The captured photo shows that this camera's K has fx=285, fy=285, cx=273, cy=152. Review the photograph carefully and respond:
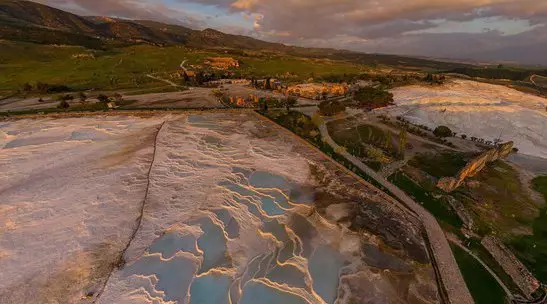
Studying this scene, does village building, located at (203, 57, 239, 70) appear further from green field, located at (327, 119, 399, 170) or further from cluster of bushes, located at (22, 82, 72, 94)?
green field, located at (327, 119, 399, 170)

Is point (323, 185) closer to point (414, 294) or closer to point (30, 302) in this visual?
point (414, 294)

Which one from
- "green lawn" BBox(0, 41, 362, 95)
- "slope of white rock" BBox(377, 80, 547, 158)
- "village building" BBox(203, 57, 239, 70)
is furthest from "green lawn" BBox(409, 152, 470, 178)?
"village building" BBox(203, 57, 239, 70)

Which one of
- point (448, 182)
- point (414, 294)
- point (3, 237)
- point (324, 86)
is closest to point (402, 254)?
point (414, 294)

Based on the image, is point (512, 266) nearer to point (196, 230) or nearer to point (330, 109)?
point (196, 230)

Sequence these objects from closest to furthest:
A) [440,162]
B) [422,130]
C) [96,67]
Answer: [440,162] < [422,130] < [96,67]

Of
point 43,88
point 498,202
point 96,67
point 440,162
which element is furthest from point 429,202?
point 96,67
